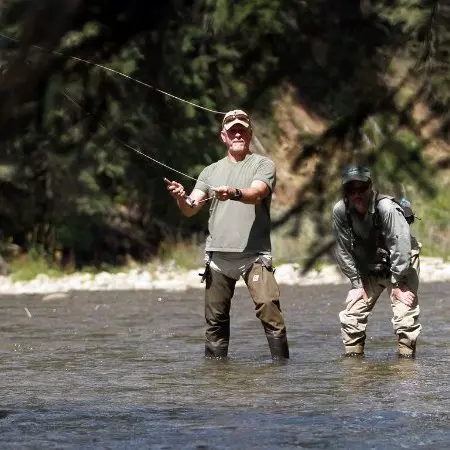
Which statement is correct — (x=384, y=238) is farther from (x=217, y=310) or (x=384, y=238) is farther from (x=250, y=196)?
(x=217, y=310)

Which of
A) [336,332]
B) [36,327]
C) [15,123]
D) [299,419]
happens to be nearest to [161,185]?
[36,327]

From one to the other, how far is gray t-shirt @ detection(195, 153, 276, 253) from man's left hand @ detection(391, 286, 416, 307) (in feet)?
3.28

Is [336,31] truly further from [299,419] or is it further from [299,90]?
[299,419]

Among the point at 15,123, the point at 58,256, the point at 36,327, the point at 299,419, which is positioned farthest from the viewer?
the point at 58,256

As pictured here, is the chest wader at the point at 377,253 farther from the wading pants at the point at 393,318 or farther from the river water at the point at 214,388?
the river water at the point at 214,388

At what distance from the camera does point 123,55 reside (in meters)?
6.48

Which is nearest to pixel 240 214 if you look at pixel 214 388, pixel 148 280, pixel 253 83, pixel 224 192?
pixel 224 192

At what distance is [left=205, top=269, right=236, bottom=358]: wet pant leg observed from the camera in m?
12.0

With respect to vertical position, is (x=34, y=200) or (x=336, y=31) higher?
(x=336, y=31)

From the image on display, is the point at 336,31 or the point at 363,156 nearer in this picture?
the point at 336,31

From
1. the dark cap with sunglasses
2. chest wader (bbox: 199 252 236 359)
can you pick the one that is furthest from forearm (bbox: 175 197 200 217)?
the dark cap with sunglasses

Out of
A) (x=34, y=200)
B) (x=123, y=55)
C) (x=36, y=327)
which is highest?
(x=123, y=55)

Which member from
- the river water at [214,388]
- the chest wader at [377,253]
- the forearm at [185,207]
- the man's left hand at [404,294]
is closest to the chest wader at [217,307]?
the river water at [214,388]

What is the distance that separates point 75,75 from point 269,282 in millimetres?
5735
